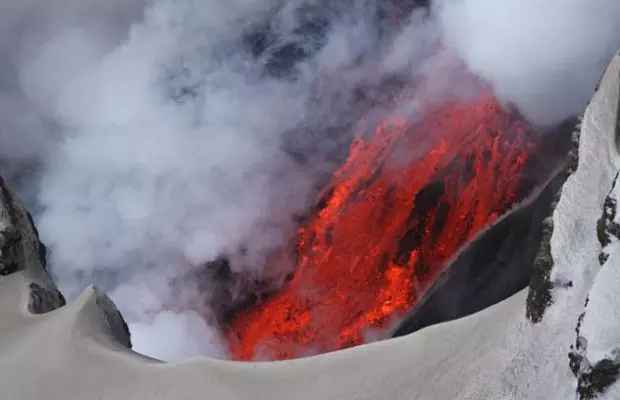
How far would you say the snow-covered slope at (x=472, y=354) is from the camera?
12.8 feet

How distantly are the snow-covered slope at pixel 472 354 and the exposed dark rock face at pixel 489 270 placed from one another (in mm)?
5679

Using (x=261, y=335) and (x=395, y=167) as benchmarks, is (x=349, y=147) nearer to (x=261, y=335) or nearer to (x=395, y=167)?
(x=395, y=167)

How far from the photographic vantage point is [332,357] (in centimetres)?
507

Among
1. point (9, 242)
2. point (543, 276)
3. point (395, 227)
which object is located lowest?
point (543, 276)

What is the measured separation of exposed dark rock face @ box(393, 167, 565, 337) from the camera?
10.5m

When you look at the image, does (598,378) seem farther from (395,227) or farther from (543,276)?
(395,227)

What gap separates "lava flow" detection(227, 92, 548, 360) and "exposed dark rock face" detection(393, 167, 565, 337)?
46 cm

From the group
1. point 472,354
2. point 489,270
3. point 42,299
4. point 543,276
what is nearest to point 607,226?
point 543,276

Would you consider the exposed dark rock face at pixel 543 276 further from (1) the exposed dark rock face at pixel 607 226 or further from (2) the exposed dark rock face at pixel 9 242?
(2) the exposed dark rock face at pixel 9 242

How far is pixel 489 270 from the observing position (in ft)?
36.2

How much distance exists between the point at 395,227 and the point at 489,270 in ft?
9.45

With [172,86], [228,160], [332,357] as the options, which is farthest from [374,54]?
[332,357]

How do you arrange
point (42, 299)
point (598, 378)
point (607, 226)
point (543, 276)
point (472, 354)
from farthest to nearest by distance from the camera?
point (42, 299) → point (472, 354) → point (543, 276) → point (607, 226) → point (598, 378)

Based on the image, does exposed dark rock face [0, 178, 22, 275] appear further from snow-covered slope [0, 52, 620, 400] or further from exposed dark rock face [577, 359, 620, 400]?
exposed dark rock face [577, 359, 620, 400]
